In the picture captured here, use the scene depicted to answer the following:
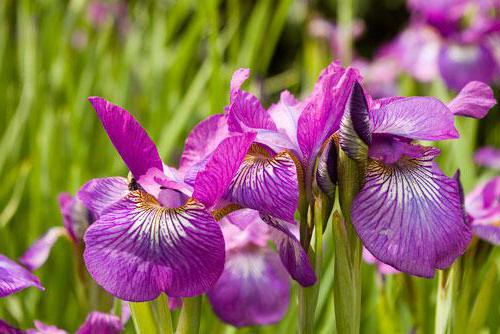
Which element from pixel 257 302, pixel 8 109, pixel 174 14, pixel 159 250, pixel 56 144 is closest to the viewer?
pixel 159 250

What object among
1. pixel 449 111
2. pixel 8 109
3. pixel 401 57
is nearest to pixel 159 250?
pixel 449 111

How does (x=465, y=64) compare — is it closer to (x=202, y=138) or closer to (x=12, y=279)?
(x=202, y=138)

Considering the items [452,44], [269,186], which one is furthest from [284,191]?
[452,44]

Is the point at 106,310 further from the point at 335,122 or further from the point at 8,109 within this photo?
the point at 8,109

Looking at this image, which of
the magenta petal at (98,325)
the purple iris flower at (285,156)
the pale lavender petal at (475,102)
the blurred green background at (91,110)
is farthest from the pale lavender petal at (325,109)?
the blurred green background at (91,110)

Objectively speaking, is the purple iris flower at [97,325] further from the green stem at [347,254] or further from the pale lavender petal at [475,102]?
the pale lavender petal at [475,102]

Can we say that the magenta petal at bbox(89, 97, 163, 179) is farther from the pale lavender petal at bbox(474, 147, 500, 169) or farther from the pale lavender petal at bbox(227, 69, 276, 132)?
the pale lavender petal at bbox(474, 147, 500, 169)

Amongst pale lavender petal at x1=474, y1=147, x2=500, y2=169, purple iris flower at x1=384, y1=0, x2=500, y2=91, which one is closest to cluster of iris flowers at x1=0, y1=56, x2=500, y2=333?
pale lavender petal at x1=474, y1=147, x2=500, y2=169
